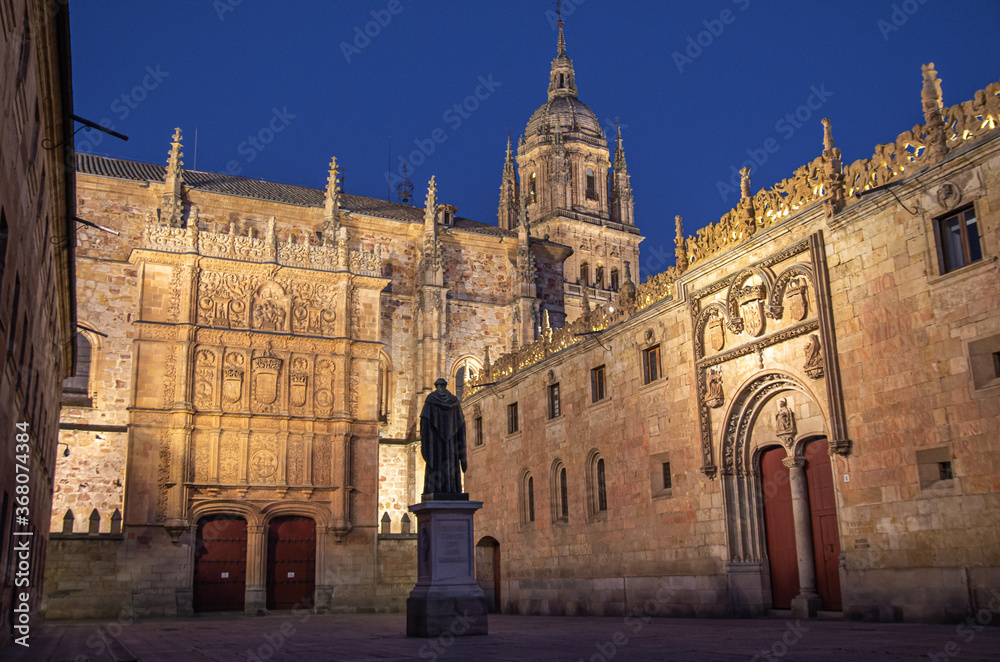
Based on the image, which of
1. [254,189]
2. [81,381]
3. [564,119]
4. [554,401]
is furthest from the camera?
[564,119]

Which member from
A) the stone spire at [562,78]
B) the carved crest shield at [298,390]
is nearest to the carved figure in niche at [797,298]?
the carved crest shield at [298,390]

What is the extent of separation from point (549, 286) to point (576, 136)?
17773mm

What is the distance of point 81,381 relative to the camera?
114 feet

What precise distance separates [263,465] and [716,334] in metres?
19.2

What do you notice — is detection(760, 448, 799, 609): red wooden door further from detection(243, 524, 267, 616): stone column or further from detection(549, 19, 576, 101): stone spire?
detection(549, 19, 576, 101): stone spire

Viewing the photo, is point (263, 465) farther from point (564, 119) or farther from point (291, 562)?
point (564, 119)

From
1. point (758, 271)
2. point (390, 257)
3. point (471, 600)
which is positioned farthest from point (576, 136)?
point (471, 600)

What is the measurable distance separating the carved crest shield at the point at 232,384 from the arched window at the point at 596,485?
14.8 m

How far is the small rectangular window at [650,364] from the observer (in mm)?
21281

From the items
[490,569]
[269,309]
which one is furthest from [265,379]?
[490,569]

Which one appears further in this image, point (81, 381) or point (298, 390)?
point (81, 381)

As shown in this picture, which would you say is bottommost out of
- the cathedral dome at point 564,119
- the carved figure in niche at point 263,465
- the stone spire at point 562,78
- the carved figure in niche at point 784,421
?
the carved figure in niche at point 784,421

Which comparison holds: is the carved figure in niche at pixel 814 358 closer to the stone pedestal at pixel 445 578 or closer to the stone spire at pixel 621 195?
the stone pedestal at pixel 445 578

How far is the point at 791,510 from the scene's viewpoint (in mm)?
17641
